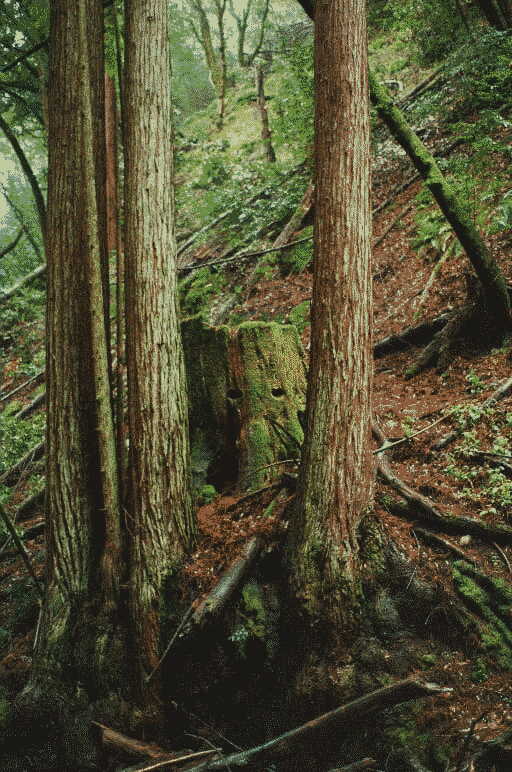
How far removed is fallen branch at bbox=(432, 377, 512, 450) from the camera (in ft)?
13.1

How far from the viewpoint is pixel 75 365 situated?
335cm

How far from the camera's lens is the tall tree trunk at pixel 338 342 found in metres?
2.88

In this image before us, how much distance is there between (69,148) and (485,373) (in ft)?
13.6

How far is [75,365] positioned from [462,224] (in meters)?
4.15

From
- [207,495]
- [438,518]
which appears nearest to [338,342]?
[438,518]

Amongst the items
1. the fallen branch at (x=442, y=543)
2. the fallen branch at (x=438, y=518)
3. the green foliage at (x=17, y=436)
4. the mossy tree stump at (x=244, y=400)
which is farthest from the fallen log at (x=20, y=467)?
the fallen branch at (x=442, y=543)

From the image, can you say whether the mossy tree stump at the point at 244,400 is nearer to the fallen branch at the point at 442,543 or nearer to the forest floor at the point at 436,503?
the forest floor at the point at 436,503

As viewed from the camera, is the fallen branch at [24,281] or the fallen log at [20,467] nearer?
the fallen log at [20,467]

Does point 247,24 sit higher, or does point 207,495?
point 247,24

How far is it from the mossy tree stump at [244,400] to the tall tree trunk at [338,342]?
93cm

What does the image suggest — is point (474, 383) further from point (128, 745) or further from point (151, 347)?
point (128, 745)

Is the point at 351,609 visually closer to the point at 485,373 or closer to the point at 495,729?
the point at 495,729


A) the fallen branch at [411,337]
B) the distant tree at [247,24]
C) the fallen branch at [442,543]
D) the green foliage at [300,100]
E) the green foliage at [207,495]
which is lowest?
the fallen branch at [442,543]

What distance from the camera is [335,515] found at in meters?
2.89
